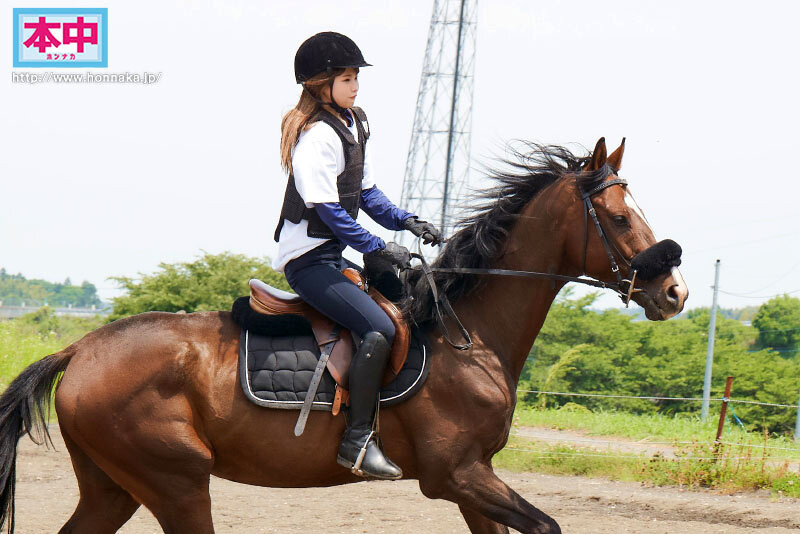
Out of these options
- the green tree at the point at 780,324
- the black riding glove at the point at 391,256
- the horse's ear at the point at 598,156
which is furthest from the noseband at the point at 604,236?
the green tree at the point at 780,324

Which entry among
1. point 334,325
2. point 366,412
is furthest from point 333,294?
point 366,412

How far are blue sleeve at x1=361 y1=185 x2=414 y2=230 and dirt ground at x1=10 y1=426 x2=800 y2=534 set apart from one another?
3.09m

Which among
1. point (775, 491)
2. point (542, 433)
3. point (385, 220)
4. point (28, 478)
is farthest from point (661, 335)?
point (385, 220)

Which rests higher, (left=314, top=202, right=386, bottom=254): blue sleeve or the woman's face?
the woman's face

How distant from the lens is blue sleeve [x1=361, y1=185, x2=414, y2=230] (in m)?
4.49

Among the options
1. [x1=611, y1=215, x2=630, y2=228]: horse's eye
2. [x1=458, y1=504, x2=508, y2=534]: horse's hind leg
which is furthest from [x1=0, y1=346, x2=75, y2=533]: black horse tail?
[x1=611, y1=215, x2=630, y2=228]: horse's eye

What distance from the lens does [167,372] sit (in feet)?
13.0

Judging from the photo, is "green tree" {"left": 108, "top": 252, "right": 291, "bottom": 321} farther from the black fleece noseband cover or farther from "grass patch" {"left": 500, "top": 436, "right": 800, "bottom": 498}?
the black fleece noseband cover

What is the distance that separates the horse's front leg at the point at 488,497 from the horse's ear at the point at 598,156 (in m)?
1.55

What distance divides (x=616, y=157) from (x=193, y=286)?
48.0 feet

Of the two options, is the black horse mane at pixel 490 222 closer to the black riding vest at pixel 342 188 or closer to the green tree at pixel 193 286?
the black riding vest at pixel 342 188

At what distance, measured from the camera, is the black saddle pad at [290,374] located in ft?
13.0

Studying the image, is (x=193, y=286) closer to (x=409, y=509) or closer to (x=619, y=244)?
(x=409, y=509)

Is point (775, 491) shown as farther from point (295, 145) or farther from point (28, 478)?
point (28, 478)
